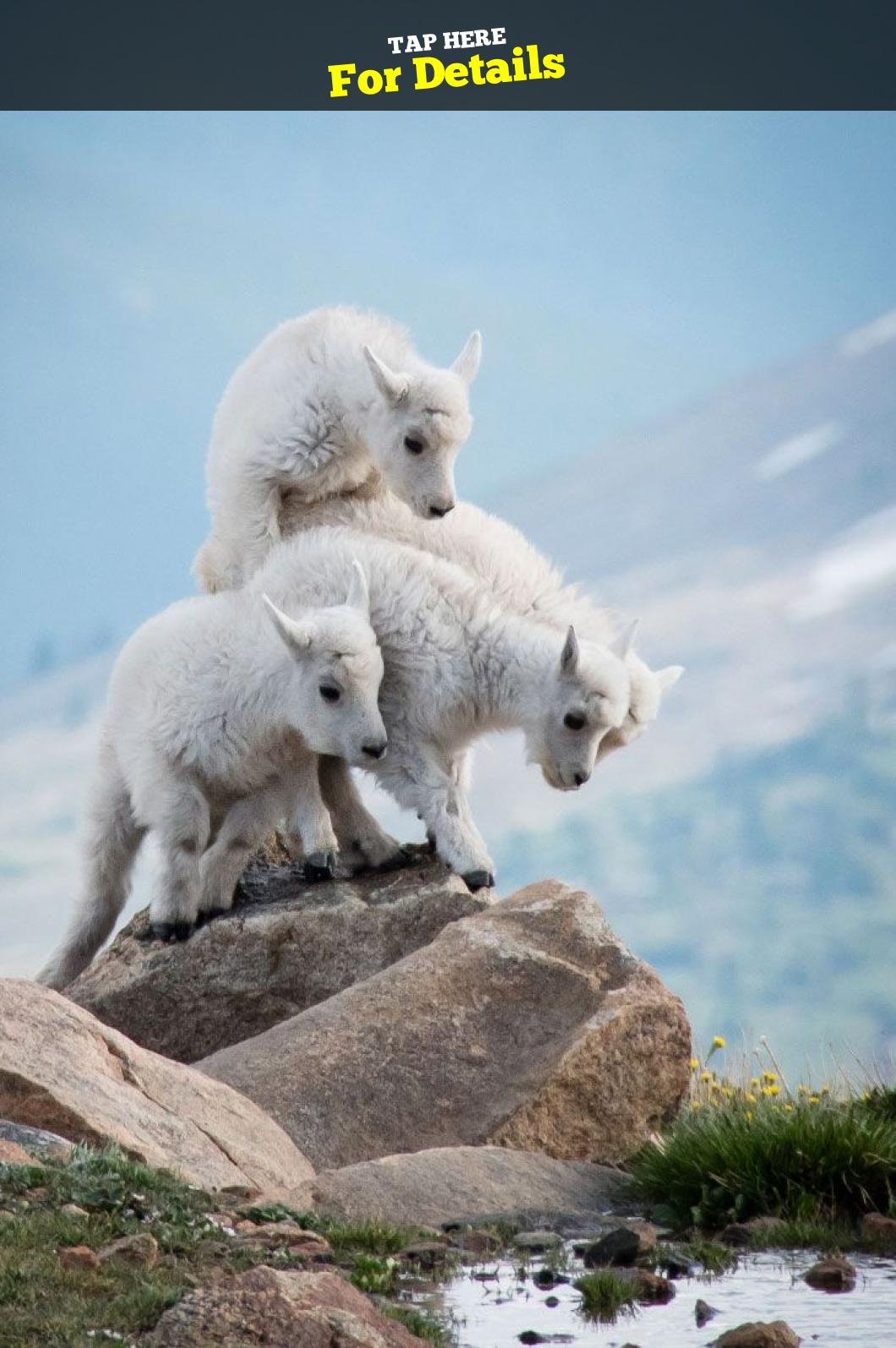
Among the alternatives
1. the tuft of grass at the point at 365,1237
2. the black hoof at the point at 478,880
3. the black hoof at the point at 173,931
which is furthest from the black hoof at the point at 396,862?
the tuft of grass at the point at 365,1237

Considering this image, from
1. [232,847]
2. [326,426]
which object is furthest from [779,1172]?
[326,426]

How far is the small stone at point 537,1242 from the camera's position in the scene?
7984 millimetres

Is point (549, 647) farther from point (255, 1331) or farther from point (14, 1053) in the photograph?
point (255, 1331)

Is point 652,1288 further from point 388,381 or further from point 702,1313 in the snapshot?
point 388,381

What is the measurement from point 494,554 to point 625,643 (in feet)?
4.24

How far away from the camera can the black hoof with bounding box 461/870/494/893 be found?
12055 mm

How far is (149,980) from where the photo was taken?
12.4 m

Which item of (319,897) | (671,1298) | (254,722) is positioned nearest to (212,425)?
(254,722)

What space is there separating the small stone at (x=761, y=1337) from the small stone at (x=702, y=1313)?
0.34m

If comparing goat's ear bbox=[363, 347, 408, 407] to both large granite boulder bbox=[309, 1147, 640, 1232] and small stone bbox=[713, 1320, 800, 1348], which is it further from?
small stone bbox=[713, 1320, 800, 1348]

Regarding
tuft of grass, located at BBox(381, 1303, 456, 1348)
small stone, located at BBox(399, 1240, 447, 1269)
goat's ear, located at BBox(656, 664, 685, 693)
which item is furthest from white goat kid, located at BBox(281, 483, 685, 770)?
tuft of grass, located at BBox(381, 1303, 456, 1348)

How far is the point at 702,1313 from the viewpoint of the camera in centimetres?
694

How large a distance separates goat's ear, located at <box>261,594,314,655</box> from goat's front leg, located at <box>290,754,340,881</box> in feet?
3.32

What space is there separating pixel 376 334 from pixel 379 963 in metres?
4.55
